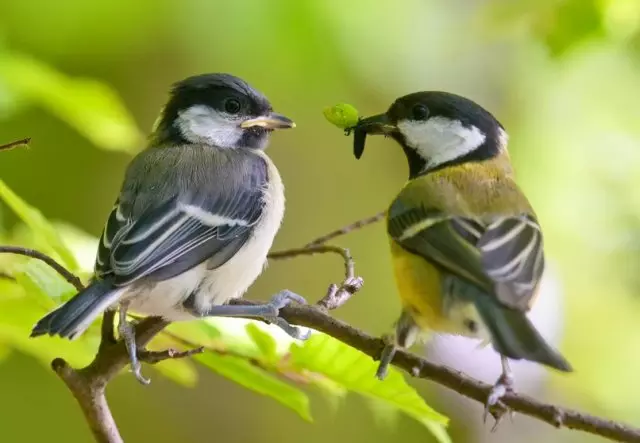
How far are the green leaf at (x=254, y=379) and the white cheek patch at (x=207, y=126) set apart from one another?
0.27 m

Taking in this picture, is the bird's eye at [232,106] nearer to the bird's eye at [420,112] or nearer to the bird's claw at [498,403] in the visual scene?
the bird's eye at [420,112]

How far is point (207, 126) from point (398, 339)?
38cm

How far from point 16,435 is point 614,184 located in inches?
49.2

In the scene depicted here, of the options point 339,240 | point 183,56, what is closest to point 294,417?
point 339,240

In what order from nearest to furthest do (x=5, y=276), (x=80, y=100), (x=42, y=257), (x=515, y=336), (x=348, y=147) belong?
(x=515, y=336), (x=42, y=257), (x=5, y=276), (x=80, y=100), (x=348, y=147)

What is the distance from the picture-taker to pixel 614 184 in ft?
4.13

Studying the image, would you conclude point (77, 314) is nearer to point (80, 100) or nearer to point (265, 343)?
point (265, 343)

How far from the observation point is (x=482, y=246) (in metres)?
0.59

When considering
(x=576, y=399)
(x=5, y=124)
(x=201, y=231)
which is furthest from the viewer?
(x=5, y=124)

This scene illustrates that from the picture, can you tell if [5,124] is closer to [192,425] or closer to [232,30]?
[232,30]

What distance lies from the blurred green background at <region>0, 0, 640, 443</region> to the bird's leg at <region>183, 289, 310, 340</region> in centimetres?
33

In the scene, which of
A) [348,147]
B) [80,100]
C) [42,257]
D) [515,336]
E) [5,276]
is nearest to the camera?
[515,336]

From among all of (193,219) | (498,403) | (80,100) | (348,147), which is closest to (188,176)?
(193,219)

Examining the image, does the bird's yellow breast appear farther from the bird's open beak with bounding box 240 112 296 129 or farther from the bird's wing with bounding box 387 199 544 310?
the bird's open beak with bounding box 240 112 296 129
